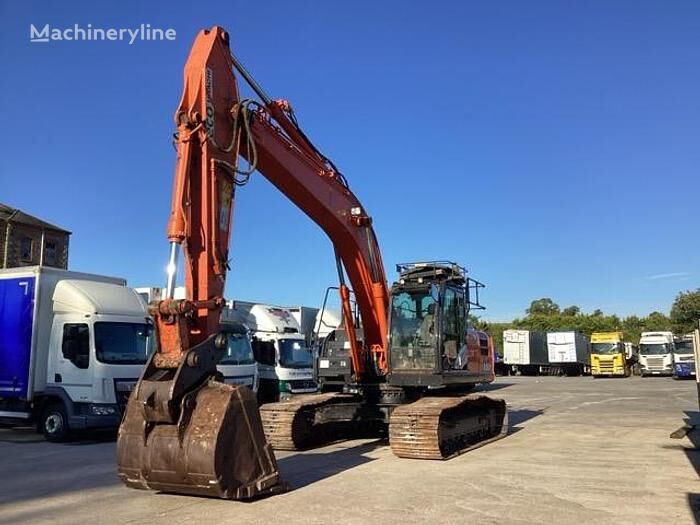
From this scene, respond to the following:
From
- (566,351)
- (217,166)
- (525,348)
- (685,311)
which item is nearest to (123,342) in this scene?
(217,166)

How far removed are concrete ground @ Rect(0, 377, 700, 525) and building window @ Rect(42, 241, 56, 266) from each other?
130 feet

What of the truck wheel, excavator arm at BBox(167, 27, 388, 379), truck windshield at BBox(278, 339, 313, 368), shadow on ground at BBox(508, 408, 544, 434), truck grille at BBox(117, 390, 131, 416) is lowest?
shadow on ground at BBox(508, 408, 544, 434)

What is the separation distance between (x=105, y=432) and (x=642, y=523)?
41.8 feet

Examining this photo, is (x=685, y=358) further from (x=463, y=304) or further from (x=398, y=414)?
(x=398, y=414)

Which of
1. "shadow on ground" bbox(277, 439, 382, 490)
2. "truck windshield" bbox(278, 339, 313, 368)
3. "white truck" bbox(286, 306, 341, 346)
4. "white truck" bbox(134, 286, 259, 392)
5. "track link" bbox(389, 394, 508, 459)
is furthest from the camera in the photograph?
"white truck" bbox(286, 306, 341, 346)

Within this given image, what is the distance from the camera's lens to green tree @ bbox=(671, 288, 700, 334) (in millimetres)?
67562

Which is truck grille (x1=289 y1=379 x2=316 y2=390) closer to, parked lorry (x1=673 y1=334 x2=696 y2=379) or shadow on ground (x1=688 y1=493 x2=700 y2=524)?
shadow on ground (x1=688 y1=493 x2=700 y2=524)

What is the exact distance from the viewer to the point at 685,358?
3822 cm

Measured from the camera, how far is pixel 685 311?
68.8 meters

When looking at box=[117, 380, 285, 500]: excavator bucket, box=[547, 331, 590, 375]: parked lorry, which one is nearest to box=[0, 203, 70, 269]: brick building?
box=[547, 331, 590, 375]: parked lorry

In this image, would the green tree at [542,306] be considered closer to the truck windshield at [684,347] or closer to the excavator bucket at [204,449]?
the truck windshield at [684,347]

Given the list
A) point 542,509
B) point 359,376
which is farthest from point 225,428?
point 359,376

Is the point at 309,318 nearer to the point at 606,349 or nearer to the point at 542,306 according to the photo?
the point at 606,349

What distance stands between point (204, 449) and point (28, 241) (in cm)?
4747
